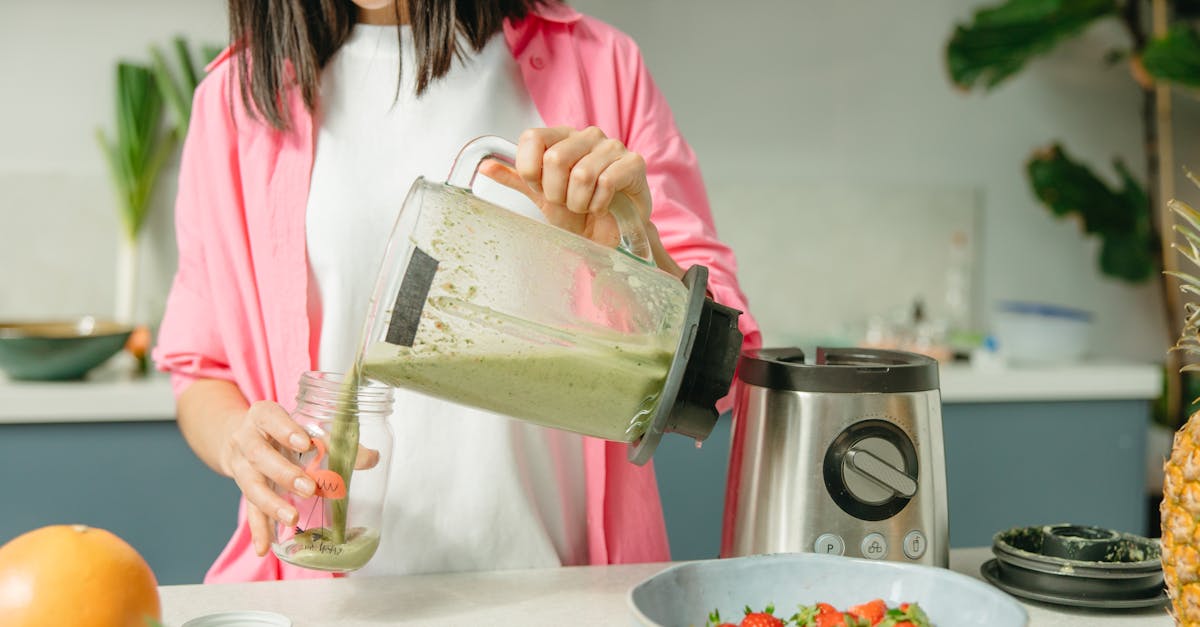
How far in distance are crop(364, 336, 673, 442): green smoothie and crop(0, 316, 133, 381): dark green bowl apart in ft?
4.53

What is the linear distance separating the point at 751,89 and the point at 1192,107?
125 cm

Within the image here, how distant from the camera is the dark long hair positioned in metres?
1.08

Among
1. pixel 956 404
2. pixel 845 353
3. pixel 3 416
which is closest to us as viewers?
pixel 845 353

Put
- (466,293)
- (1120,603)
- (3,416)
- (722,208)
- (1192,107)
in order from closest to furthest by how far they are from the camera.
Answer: (466,293)
(1120,603)
(3,416)
(722,208)
(1192,107)

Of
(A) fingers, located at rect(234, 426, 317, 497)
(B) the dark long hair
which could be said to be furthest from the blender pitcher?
(B) the dark long hair

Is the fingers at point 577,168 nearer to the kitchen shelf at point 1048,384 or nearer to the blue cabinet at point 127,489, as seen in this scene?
the blue cabinet at point 127,489

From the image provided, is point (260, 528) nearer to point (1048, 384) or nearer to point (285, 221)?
point (285, 221)

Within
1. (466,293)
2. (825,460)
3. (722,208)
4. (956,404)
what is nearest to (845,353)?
(825,460)

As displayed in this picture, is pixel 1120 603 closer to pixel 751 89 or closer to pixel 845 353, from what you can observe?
pixel 845 353

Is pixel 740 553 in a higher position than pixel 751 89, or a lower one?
lower

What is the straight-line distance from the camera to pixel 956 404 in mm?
2225

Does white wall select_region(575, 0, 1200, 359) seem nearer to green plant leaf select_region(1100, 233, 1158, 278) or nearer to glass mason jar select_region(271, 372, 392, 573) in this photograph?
green plant leaf select_region(1100, 233, 1158, 278)

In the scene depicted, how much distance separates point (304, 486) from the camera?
773 mm

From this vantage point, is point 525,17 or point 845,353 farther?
point 525,17
